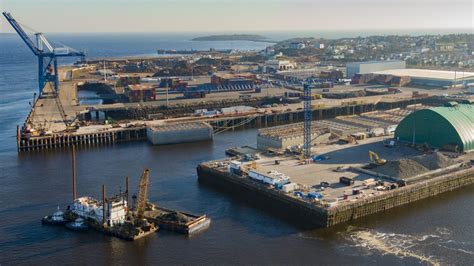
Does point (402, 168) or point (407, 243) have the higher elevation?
point (402, 168)

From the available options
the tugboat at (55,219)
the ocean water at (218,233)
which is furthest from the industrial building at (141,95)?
the tugboat at (55,219)

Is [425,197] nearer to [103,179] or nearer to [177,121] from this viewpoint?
[103,179]

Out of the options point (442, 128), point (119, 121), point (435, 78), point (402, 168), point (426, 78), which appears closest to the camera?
point (402, 168)

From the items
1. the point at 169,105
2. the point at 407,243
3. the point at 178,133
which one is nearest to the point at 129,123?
the point at 178,133

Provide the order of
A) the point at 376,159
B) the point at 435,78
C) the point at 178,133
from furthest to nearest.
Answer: the point at 435,78 → the point at 178,133 → the point at 376,159

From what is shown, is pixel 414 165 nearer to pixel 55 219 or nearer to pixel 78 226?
pixel 78 226

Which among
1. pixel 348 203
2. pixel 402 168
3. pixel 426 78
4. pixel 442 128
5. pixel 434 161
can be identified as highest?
pixel 426 78
